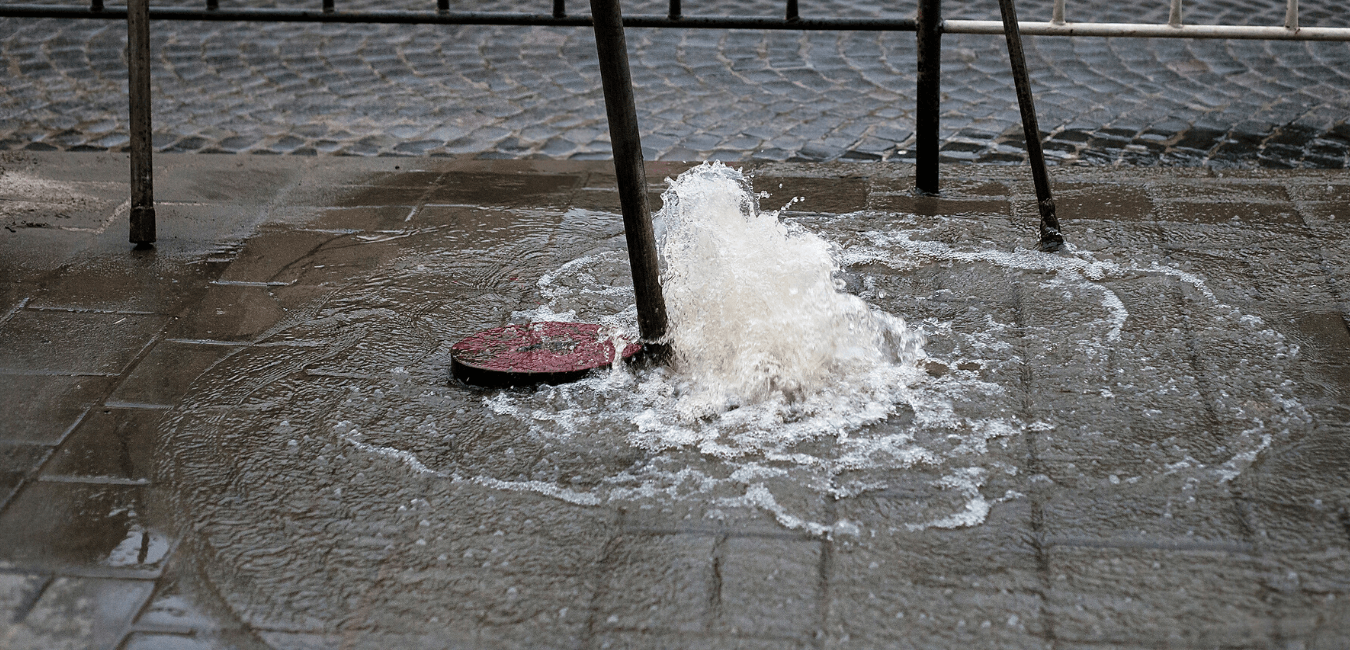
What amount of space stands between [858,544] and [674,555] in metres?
0.34

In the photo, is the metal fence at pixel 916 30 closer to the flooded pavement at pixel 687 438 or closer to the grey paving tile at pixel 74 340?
the flooded pavement at pixel 687 438

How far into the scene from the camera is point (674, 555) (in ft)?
7.25

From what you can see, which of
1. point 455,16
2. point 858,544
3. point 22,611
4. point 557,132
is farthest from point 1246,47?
point 22,611

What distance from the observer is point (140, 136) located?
3.76 metres

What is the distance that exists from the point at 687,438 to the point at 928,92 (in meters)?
2.00

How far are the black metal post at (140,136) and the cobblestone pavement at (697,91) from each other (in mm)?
1220

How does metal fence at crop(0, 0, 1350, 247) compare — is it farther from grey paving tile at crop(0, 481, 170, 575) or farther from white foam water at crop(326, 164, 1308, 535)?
grey paving tile at crop(0, 481, 170, 575)

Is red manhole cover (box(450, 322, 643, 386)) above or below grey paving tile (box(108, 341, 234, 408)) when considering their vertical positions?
above

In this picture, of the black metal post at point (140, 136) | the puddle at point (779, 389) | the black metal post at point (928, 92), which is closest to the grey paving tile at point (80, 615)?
the puddle at point (779, 389)

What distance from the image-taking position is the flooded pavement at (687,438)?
207 centimetres

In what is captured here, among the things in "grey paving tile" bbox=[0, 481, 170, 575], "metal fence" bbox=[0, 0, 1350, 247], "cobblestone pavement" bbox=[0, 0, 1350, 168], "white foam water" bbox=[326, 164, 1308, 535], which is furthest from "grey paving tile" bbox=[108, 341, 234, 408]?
"cobblestone pavement" bbox=[0, 0, 1350, 168]

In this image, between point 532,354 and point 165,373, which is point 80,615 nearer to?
point 165,373

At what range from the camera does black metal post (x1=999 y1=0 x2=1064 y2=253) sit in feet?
11.6

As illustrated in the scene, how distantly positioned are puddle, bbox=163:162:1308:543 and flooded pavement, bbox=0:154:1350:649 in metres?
0.01
